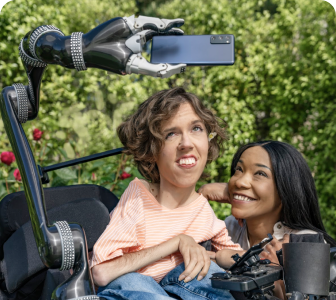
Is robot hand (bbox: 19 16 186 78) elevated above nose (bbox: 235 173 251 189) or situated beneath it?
elevated above

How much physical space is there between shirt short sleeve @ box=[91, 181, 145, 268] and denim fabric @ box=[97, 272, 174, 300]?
86mm

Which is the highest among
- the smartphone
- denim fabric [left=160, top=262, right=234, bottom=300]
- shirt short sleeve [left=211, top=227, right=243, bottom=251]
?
the smartphone

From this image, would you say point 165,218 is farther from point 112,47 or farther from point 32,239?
point 112,47

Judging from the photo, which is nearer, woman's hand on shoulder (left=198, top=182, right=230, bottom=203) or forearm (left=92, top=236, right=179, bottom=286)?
forearm (left=92, top=236, right=179, bottom=286)

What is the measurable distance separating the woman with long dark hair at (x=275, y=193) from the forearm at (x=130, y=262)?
474 millimetres

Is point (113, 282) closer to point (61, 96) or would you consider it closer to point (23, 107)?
point (23, 107)

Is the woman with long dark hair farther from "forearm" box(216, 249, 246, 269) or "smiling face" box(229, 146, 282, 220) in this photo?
"forearm" box(216, 249, 246, 269)

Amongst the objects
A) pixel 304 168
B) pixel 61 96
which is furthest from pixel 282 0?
pixel 304 168

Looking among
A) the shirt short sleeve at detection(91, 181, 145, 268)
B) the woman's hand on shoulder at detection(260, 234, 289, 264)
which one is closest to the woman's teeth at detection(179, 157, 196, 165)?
the shirt short sleeve at detection(91, 181, 145, 268)

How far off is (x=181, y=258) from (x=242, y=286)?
530 mm

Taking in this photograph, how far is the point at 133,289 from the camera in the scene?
1395mm

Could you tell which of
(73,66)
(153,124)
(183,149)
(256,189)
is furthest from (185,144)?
(73,66)

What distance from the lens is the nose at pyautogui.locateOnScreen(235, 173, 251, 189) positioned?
1883 millimetres

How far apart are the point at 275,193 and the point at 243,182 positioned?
0.14 metres
